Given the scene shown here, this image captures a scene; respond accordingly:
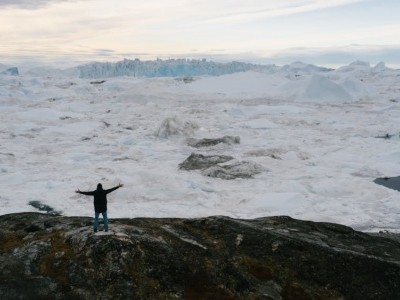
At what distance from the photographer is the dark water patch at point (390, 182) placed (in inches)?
1327

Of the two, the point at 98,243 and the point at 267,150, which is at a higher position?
the point at 98,243

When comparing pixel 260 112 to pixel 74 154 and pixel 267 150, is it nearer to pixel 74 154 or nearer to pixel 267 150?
pixel 267 150

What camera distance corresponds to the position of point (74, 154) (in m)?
43.2

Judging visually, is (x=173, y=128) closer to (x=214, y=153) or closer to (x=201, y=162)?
(x=214, y=153)

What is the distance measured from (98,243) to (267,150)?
33782 millimetres

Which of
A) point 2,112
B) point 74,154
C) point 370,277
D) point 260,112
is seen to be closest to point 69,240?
point 370,277

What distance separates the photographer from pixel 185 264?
13398 millimetres

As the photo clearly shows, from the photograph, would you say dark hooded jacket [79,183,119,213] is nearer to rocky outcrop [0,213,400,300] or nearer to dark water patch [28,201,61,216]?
rocky outcrop [0,213,400,300]

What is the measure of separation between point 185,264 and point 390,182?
2667cm

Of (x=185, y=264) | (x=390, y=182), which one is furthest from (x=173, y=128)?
(x=185, y=264)

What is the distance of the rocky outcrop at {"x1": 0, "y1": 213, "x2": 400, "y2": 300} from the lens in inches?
483

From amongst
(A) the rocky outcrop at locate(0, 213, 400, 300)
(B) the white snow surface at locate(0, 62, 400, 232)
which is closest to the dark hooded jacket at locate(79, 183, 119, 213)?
(A) the rocky outcrop at locate(0, 213, 400, 300)

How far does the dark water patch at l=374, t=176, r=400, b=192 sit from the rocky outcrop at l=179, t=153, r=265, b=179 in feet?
31.1

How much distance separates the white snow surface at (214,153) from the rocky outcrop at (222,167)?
0.85 metres
